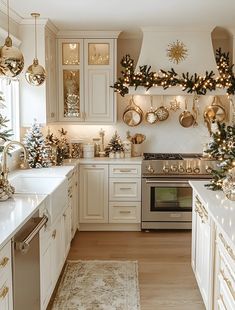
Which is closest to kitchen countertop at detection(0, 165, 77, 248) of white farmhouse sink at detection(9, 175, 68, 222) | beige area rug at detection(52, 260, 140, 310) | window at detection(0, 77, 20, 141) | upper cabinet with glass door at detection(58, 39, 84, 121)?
white farmhouse sink at detection(9, 175, 68, 222)

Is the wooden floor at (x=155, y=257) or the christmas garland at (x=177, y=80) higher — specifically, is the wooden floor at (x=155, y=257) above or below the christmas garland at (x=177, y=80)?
below

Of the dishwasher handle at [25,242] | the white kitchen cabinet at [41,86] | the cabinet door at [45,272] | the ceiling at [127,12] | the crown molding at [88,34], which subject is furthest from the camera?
the crown molding at [88,34]

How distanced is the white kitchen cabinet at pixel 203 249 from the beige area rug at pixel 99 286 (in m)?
0.58

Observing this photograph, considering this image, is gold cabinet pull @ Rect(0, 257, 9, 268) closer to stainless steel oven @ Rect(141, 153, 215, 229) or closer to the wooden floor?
the wooden floor

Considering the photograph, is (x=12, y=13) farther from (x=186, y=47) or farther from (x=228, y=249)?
(x=228, y=249)

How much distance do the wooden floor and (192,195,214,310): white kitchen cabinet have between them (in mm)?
270

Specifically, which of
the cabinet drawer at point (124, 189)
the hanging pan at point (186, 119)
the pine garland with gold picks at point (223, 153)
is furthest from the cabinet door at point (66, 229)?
the hanging pan at point (186, 119)

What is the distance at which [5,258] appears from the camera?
222cm

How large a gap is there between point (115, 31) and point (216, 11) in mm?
1473

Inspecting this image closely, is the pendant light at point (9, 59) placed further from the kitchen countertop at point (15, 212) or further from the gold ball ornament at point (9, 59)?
the kitchen countertop at point (15, 212)

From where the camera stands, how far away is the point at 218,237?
2.71m

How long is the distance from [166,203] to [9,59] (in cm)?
308

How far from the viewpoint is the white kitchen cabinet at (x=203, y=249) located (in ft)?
9.57

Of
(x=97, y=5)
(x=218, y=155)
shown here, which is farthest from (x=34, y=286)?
(x=97, y=5)
